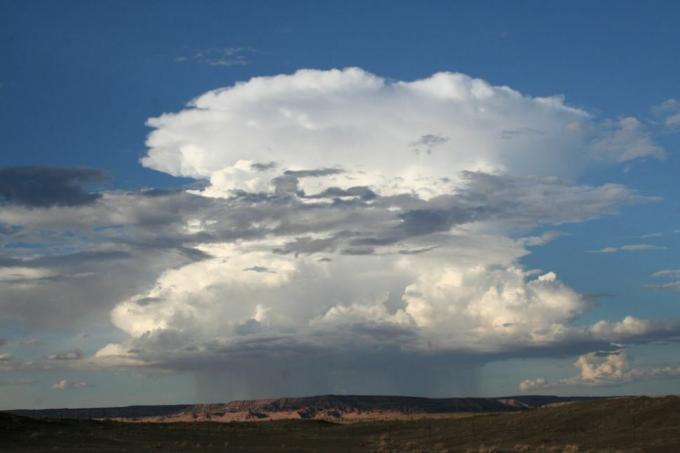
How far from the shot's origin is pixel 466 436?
7350 centimetres

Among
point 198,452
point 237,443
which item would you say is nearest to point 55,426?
point 237,443

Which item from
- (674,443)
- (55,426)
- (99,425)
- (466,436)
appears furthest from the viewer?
(99,425)

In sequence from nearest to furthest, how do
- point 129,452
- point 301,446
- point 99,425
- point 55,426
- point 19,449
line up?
point 129,452 → point 19,449 → point 301,446 → point 55,426 → point 99,425

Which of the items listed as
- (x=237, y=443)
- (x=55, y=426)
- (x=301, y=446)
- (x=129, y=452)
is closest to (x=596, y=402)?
(x=301, y=446)

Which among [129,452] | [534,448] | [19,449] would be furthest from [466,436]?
[19,449]

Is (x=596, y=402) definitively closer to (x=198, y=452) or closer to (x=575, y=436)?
(x=575, y=436)

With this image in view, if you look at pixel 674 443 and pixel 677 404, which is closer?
pixel 674 443

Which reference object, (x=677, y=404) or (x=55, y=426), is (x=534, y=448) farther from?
(x=55, y=426)

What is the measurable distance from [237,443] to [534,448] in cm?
2891

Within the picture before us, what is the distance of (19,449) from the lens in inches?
2489

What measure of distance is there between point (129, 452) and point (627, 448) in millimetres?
36205

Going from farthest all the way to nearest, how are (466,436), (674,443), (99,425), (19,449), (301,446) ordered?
(99,425), (466,436), (301,446), (19,449), (674,443)

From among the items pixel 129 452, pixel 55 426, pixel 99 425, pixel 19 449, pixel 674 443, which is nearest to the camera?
pixel 674 443

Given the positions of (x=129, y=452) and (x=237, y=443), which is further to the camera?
(x=237, y=443)
